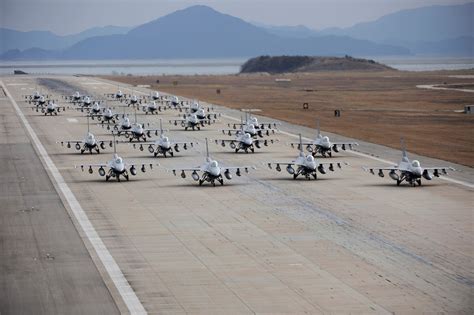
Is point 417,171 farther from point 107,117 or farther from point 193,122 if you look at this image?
point 107,117

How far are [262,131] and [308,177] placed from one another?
44974mm

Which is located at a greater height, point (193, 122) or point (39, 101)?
point (39, 101)

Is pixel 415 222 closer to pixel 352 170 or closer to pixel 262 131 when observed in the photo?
pixel 352 170

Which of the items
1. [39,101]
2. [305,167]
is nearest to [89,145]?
[305,167]

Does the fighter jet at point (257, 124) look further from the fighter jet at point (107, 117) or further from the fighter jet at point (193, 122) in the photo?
the fighter jet at point (107, 117)

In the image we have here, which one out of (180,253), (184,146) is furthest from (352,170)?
(180,253)

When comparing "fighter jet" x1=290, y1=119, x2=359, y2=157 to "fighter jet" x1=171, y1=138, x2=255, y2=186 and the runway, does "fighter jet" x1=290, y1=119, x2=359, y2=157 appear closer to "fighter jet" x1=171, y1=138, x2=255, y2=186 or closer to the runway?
the runway

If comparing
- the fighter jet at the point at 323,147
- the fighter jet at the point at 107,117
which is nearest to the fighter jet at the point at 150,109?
the fighter jet at the point at 107,117

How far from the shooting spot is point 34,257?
173 ft

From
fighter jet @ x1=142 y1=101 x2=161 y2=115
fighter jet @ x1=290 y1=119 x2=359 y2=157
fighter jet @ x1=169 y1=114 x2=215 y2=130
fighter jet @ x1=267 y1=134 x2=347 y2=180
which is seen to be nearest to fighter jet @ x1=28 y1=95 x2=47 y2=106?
fighter jet @ x1=142 y1=101 x2=161 y2=115

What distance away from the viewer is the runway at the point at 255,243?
43500 mm

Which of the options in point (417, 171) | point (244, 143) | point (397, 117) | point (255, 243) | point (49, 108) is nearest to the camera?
point (255, 243)

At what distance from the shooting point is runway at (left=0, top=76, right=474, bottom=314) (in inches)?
1713

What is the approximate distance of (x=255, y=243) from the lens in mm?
56438
